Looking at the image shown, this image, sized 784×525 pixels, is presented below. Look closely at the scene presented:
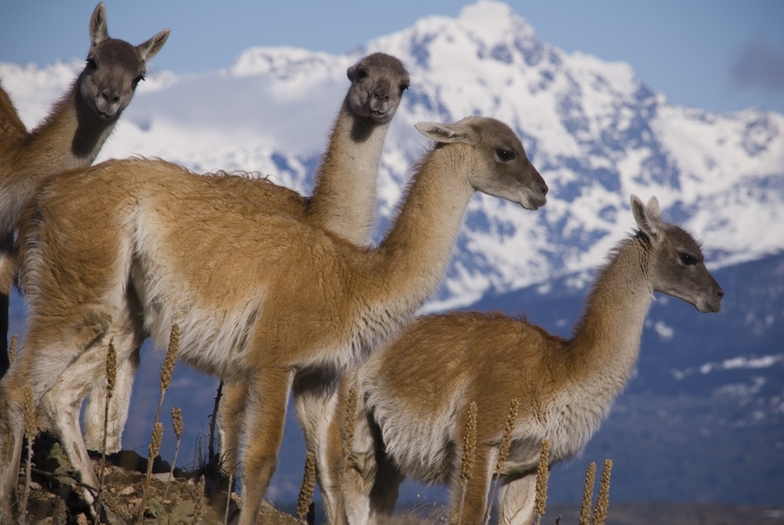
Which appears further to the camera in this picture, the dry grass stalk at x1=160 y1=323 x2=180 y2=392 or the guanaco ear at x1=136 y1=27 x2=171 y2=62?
the guanaco ear at x1=136 y1=27 x2=171 y2=62

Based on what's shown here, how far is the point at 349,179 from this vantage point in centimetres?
970

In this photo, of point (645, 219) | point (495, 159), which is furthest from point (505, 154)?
point (645, 219)

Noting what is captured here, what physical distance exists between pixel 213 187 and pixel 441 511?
11.7 feet

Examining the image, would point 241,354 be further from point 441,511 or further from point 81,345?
point 441,511

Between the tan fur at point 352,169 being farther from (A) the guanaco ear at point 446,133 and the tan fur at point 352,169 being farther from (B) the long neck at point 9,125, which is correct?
(B) the long neck at point 9,125

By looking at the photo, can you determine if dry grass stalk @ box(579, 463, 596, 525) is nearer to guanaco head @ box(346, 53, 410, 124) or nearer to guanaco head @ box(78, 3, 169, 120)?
guanaco head @ box(346, 53, 410, 124)

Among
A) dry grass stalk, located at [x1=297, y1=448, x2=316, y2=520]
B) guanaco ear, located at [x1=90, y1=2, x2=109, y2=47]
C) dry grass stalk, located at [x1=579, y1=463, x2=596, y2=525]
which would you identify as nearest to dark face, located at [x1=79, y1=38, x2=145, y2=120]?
guanaco ear, located at [x1=90, y1=2, x2=109, y2=47]

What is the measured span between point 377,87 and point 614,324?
322 centimetres

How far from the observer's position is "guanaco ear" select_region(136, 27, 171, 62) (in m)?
9.73

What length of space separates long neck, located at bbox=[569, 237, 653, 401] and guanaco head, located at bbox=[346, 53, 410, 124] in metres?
2.61

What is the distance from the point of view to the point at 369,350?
7.36m

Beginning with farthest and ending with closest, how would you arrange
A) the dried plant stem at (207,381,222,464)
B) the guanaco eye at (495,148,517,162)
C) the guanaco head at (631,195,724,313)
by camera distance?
the guanaco head at (631,195,724,313)
the guanaco eye at (495,148,517,162)
the dried plant stem at (207,381,222,464)

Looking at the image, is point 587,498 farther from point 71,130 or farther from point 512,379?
point 71,130

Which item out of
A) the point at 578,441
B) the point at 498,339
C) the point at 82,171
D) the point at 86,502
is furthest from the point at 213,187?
the point at 578,441
